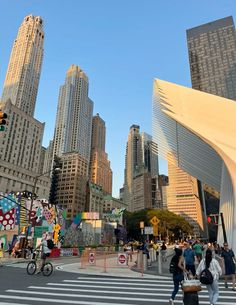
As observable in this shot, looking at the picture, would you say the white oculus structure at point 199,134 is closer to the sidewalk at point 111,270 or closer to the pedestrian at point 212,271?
the sidewalk at point 111,270

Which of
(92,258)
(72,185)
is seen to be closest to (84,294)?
(92,258)

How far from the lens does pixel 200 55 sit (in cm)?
18812

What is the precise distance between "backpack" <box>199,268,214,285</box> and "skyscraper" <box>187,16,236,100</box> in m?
169

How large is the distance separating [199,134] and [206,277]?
24.3 metres

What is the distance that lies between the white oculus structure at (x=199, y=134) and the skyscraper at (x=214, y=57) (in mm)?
130100

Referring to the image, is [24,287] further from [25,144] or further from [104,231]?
Result: [25,144]

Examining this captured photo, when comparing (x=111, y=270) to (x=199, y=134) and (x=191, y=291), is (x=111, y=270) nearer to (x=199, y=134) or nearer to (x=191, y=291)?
(x=191, y=291)

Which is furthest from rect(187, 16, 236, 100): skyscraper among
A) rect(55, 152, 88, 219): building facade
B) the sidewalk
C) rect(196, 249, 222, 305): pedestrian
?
rect(196, 249, 222, 305): pedestrian

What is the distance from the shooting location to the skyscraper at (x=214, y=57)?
169837 mm

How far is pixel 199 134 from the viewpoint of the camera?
31.1 m

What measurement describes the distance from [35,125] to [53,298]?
141m

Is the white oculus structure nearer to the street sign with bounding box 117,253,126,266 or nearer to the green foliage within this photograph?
the street sign with bounding box 117,253,126,266

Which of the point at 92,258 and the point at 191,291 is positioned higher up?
the point at 92,258

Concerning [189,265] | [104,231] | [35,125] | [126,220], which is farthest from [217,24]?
[189,265]
